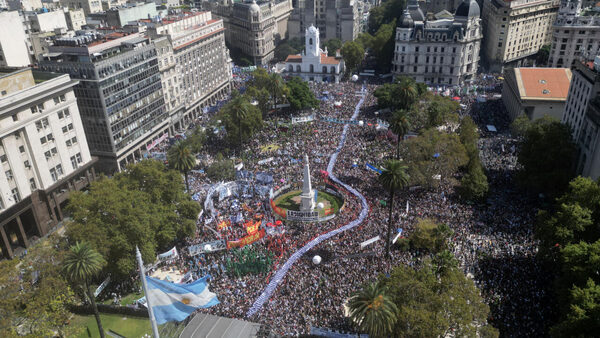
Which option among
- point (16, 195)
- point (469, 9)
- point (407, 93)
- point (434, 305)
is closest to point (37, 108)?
point (16, 195)

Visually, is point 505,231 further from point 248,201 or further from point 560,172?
point 248,201

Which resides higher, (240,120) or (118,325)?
(240,120)

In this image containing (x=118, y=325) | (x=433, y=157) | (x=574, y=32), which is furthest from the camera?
(x=574, y=32)

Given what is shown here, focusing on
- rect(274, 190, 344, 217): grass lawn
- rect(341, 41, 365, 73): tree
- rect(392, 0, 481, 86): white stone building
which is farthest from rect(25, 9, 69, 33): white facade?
rect(392, 0, 481, 86): white stone building

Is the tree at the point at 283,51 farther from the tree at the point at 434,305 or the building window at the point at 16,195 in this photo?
the tree at the point at 434,305

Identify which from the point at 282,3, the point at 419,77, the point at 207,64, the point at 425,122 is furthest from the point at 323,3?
the point at 425,122

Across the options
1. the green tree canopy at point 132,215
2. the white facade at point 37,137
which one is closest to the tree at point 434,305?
the green tree canopy at point 132,215

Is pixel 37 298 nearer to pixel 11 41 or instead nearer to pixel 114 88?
pixel 114 88

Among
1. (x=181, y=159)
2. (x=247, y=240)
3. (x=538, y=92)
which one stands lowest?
(x=247, y=240)
